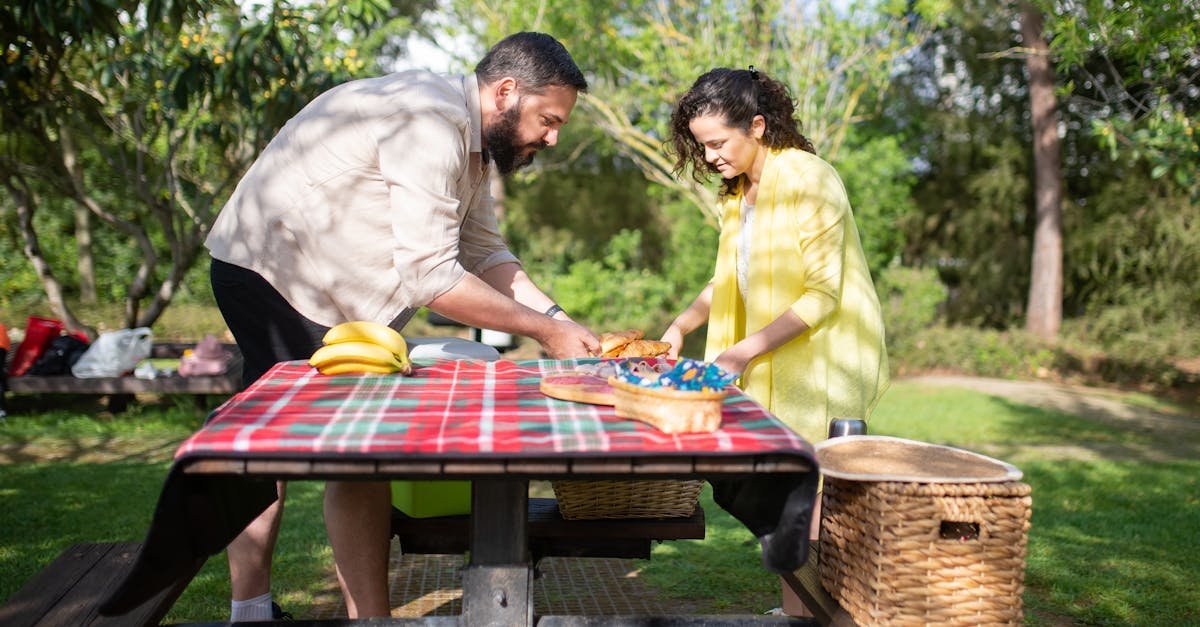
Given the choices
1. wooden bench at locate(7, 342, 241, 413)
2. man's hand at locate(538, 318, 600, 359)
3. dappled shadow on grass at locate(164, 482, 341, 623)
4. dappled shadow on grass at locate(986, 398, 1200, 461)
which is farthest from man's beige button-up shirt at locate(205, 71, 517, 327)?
dappled shadow on grass at locate(986, 398, 1200, 461)

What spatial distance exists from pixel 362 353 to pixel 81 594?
0.96 m

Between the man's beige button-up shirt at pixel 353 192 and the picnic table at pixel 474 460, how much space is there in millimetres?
597

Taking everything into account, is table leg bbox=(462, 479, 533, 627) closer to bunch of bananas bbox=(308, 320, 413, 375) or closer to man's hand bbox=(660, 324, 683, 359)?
bunch of bananas bbox=(308, 320, 413, 375)

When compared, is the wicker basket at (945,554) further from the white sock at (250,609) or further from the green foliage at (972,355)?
the green foliage at (972,355)

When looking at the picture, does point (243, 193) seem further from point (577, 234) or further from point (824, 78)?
point (577, 234)

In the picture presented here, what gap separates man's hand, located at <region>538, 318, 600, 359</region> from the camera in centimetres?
266

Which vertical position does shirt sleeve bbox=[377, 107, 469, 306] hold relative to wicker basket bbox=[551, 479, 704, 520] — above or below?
above

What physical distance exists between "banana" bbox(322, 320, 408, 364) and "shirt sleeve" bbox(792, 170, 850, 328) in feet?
3.83

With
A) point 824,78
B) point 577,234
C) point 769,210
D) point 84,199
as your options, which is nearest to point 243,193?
point 769,210

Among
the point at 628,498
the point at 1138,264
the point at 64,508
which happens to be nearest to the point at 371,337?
the point at 628,498

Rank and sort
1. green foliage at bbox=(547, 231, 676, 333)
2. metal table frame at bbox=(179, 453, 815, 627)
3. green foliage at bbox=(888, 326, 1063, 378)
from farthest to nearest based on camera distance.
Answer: green foliage at bbox=(888, 326, 1063, 378), green foliage at bbox=(547, 231, 676, 333), metal table frame at bbox=(179, 453, 815, 627)

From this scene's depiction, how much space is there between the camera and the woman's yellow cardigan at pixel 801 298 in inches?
116

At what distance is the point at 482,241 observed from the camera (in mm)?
3443

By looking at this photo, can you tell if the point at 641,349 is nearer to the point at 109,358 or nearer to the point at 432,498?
the point at 432,498
